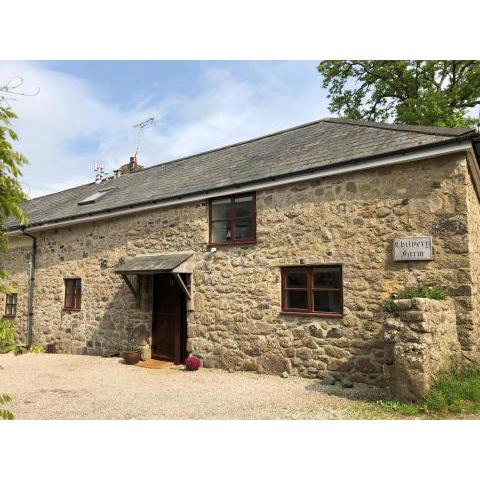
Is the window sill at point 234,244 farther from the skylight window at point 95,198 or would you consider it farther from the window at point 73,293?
the skylight window at point 95,198

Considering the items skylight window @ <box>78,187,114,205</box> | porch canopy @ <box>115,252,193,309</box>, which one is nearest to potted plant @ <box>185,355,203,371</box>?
porch canopy @ <box>115,252,193,309</box>

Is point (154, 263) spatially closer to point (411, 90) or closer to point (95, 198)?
point (95, 198)

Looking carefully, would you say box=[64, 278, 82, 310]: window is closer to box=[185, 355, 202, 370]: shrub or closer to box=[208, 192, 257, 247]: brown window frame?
box=[185, 355, 202, 370]: shrub

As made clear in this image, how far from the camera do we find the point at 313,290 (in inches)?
317

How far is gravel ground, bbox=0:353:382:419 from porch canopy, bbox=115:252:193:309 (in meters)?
1.99

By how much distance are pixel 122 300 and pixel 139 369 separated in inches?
90.8

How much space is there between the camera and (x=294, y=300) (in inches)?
327

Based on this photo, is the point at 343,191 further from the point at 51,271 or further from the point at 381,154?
the point at 51,271

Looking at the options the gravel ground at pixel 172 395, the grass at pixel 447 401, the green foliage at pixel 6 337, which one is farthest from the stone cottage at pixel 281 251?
the green foliage at pixel 6 337

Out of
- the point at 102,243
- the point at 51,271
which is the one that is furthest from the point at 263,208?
the point at 51,271

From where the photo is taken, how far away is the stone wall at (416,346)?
567 cm

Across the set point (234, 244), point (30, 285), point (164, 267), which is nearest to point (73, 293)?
point (30, 285)

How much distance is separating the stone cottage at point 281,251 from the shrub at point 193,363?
24cm

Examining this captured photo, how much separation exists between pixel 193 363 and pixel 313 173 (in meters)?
4.95
